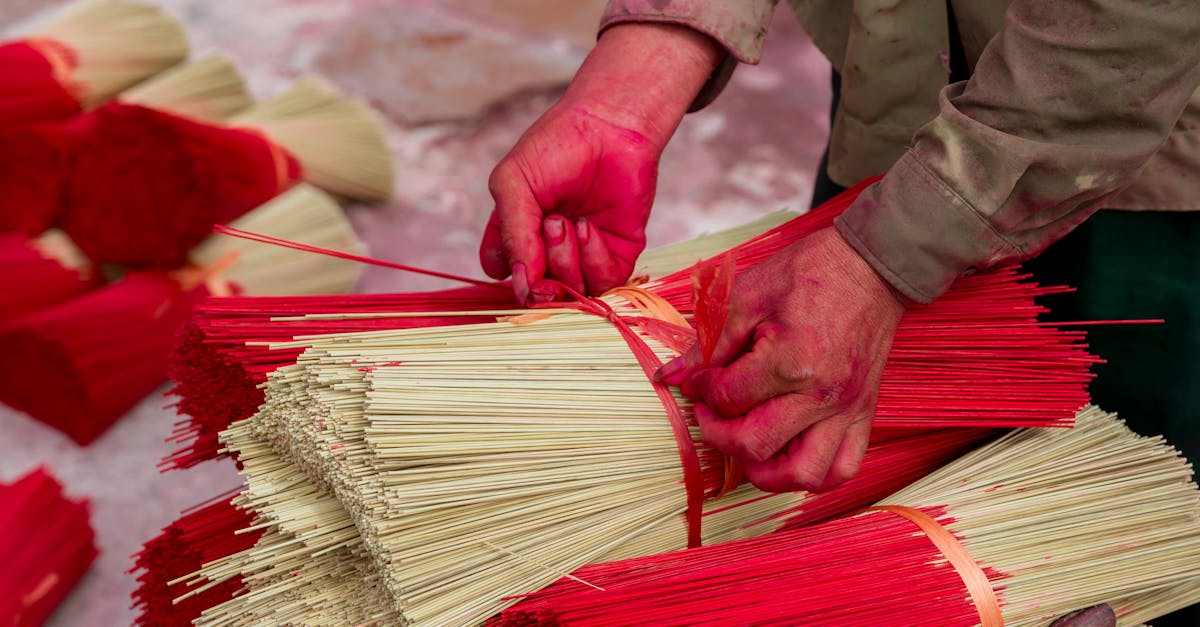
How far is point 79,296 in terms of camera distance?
2.31 metres

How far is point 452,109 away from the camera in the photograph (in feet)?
10.3

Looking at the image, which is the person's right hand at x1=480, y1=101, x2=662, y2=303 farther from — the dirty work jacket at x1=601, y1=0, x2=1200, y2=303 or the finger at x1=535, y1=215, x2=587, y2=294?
the dirty work jacket at x1=601, y1=0, x2=1200, y2=303

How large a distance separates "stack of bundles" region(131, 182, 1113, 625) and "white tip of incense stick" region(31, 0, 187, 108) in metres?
1.98

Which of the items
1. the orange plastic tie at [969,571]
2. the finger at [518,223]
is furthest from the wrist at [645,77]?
the orange plastic tie at [969,571]

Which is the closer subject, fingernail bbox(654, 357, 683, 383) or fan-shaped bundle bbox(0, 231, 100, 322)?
fingernail bbox(654, 357, 683, 383)

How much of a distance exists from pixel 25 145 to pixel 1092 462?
2310mm

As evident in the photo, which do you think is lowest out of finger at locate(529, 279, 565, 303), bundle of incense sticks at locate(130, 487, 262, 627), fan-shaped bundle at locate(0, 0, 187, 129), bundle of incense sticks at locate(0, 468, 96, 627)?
bundle of incense sticks at locate(0, 468, 96, 627)

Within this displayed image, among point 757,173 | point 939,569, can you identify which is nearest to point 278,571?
point 939,569

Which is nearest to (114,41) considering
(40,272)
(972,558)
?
(40,272)

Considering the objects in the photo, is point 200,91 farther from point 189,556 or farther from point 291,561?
point 291,561

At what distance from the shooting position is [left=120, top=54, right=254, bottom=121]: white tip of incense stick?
2.68 meters

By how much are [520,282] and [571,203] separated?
0.16 m

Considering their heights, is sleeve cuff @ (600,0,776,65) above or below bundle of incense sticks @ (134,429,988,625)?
above

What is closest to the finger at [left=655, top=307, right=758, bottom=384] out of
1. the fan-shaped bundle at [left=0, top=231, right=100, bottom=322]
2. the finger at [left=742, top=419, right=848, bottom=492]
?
the finger at [left=742, top=419, right=848, bottom=492]
